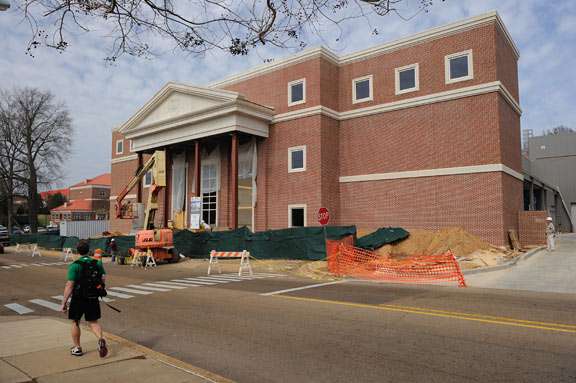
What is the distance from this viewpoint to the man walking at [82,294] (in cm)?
641

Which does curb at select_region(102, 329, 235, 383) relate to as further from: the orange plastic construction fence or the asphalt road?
the orange plastic construction fence

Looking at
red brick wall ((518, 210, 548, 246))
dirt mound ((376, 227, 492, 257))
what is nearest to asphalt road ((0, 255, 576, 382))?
dirt mound ((376, 227, 492, 257))

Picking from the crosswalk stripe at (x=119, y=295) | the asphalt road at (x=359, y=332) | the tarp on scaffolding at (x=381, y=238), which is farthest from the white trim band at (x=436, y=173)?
the crosswalk stripe at (x=119, y=295)

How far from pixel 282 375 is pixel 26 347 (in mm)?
4068

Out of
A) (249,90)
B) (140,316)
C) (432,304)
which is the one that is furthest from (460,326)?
(249,90)

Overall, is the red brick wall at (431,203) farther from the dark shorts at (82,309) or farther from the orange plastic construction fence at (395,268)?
the dark shorts at (82,309)

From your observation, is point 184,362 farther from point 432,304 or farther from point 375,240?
point 375,240

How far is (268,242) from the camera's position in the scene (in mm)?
23594

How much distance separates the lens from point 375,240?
2239 cm

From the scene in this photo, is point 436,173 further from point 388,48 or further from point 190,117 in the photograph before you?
point 190,117

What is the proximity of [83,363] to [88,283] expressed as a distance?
1.09 metres

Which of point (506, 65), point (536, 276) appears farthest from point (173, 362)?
point (506, 65)

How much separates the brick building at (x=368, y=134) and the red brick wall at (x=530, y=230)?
2.03 ft

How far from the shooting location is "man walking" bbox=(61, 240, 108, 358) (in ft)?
21.0
